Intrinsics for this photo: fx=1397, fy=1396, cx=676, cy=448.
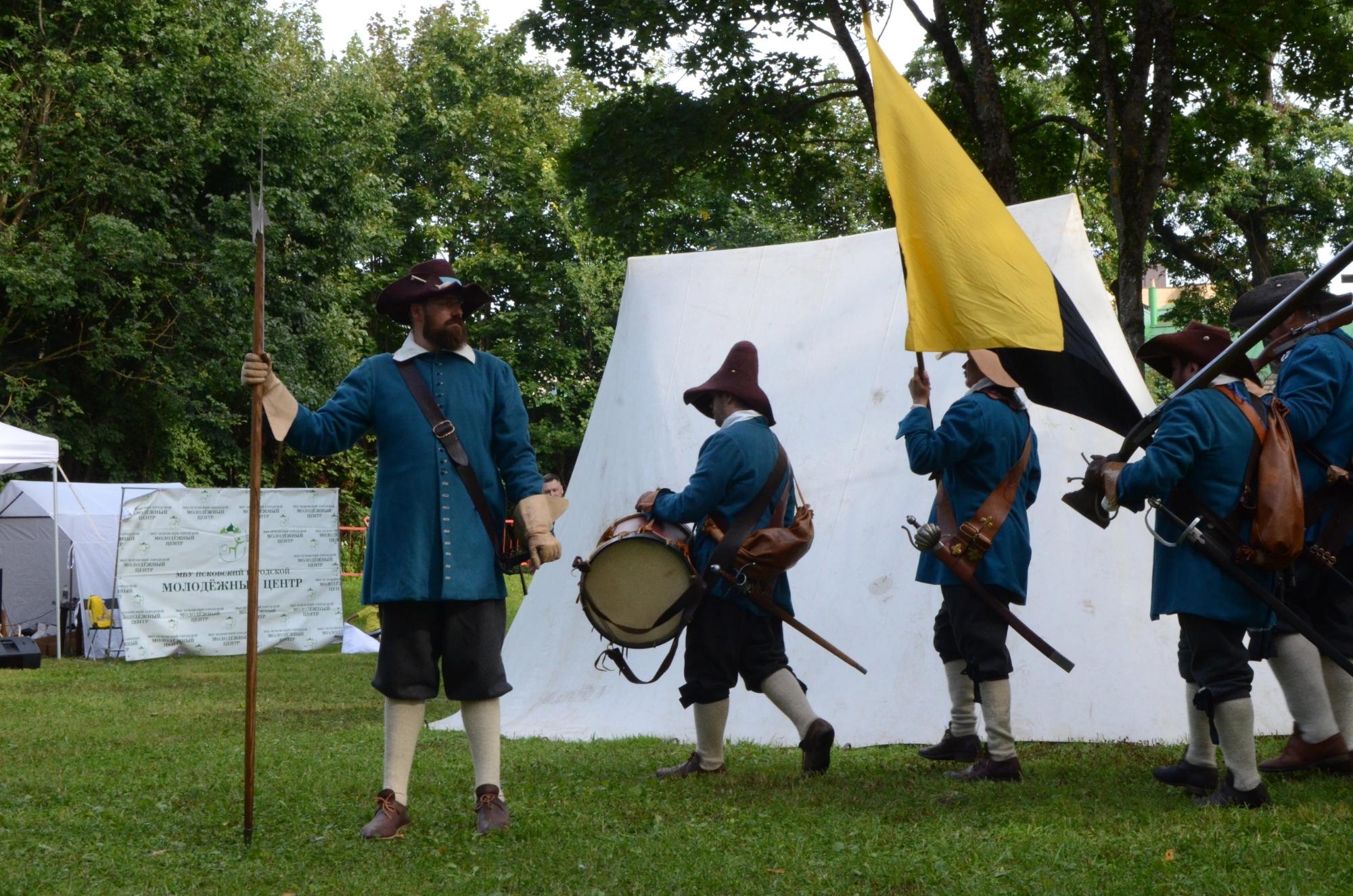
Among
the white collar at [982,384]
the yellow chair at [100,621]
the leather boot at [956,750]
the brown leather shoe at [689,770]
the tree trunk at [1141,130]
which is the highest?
the tree trunk at [1141,130]

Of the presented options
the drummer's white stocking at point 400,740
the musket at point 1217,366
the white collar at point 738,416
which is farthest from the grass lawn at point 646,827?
the white collar at point 738,416

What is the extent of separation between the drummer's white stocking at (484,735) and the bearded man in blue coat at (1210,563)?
7.27 ft

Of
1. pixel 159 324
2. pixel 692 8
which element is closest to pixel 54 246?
pixel 159 324

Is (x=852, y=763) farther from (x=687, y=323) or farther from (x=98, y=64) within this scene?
(x=98, y=64)

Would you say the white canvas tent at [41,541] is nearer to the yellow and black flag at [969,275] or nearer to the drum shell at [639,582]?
the drum shell at [639,582]

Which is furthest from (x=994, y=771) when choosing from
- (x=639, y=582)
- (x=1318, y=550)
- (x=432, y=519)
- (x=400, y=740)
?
(x=432, y=519)

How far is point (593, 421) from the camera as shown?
8.22 meters

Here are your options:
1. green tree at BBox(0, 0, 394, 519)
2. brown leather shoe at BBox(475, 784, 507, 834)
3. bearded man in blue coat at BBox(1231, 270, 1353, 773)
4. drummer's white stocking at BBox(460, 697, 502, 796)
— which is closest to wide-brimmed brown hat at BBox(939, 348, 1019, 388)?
bearded man in blue coat at BBox(1231, 270, 1353, 773)

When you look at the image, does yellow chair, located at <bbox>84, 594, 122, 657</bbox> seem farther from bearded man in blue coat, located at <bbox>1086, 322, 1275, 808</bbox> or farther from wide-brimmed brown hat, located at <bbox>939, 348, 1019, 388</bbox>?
bearded man in blue coat, located at <bbox>1086, 322, 1275, 808</bbox>

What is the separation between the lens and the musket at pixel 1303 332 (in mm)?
5066

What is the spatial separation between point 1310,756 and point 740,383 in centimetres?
257

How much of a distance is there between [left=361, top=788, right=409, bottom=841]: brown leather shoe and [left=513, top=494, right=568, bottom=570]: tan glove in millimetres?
879

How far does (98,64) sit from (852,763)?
681 inches

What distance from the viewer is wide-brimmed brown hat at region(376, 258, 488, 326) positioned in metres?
4.68
